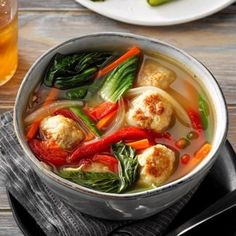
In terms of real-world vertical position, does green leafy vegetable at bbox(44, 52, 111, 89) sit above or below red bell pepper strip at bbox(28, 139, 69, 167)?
above

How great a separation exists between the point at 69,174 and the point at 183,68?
39 centimetres

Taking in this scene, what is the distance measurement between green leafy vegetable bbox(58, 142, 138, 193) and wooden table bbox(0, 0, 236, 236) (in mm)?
652

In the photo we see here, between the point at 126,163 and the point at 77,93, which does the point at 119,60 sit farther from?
the point at 126,163

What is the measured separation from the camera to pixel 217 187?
1.54 metres

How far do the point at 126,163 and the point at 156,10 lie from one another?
888mm

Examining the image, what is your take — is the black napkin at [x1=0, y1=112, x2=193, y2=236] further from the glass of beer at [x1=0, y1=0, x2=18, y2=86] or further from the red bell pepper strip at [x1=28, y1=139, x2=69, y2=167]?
the glass of beer at [x1=0, y1=0, x2=18, y2=86]

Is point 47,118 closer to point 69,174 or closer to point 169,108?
point 69,174

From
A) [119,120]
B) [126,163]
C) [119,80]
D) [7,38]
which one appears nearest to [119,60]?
[119,80]

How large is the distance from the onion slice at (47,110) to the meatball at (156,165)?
214mm

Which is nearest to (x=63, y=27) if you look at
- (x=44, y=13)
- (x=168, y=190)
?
(x=44, y=13)

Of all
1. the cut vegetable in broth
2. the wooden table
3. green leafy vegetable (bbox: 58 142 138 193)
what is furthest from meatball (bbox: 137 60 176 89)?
the wooden table

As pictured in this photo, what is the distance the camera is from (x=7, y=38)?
1810 millimetres

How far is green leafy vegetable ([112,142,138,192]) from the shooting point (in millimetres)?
1319

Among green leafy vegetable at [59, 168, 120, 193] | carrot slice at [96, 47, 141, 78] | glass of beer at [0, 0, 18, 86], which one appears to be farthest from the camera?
glass of beer at [0, 0, 18, 86]
